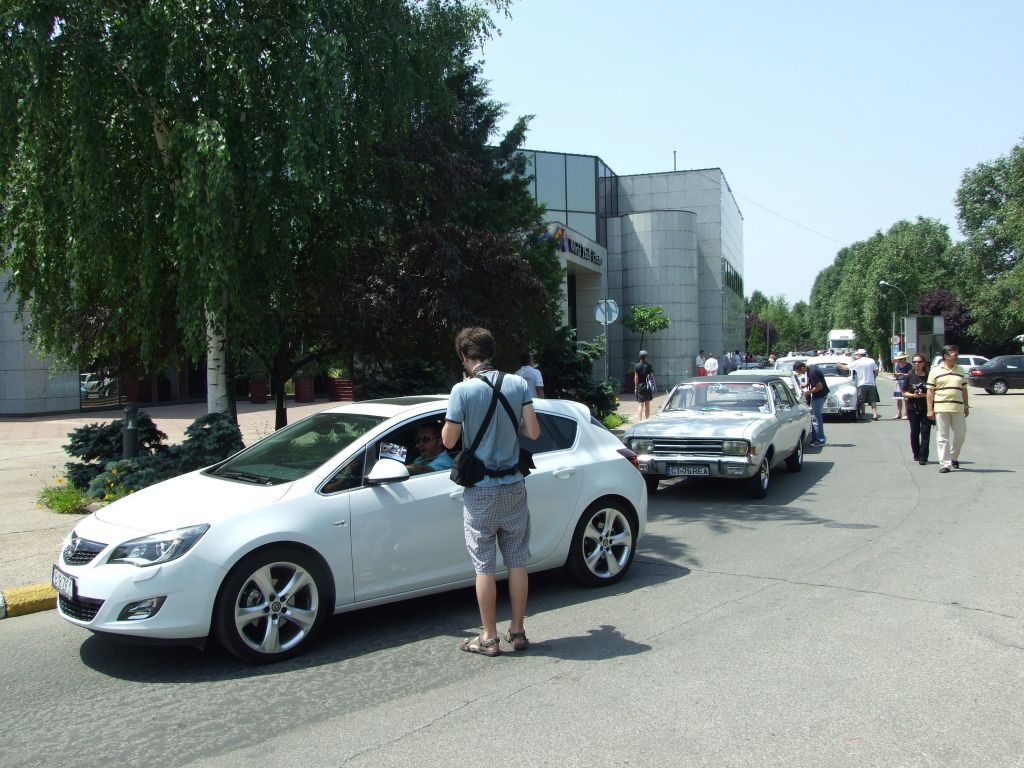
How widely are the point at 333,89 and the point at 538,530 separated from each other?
5359 mm

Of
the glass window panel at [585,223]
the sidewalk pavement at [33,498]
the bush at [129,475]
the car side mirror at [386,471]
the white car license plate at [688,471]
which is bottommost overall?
the sidewalk pavement at [33,498]

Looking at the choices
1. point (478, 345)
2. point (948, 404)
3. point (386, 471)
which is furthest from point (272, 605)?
point (948, 404)

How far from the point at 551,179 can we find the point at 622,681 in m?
37.8

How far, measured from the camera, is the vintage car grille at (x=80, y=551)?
4.96 meters

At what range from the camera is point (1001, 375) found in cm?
3559

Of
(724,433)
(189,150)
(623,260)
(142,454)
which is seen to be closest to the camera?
(189,150)

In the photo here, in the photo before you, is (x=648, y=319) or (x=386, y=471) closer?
(x=386, y=471)

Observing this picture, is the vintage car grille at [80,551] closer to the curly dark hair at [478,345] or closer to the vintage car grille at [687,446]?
the curly dark hair at [478,345]

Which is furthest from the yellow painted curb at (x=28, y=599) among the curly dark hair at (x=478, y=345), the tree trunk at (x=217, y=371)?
the tree trunk at (x=217, y=371)

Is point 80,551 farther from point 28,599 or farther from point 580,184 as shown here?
point 580,184

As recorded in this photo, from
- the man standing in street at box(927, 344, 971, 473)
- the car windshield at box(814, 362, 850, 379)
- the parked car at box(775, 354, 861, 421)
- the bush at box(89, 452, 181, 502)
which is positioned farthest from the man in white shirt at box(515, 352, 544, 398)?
the car windshield at box(814, 362, 850, 379)

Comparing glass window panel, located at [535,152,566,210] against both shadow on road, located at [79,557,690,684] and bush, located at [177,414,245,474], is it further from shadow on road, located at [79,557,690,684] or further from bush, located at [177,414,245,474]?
shadow on road, located at [79,557,690,684]

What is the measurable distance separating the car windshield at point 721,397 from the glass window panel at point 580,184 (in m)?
30.5

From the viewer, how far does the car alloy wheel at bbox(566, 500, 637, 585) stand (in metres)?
6.35
